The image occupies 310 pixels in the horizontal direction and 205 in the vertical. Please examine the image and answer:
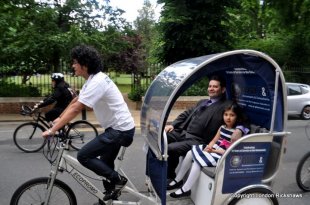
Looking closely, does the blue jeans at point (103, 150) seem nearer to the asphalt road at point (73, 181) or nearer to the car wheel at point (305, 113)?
the asphalt road at point (73, 181)

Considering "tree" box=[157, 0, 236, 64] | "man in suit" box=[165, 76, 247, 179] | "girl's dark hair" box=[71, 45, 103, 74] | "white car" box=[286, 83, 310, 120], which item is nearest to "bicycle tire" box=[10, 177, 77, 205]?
"girl's dark hair" box=[71, 45, 103, 74]

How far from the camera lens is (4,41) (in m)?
15.6

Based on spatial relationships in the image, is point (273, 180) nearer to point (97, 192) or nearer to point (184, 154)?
point (184, 154)

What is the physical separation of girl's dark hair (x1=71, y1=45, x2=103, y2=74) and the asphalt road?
1661mm

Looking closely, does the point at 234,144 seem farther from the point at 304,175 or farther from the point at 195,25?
the point at 195,25

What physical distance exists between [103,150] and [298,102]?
12522mm

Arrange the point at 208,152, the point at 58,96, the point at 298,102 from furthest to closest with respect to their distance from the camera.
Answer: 1. the point at 298,102
2. the point at 58,96
3. the point at 208,152

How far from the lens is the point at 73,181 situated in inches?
256

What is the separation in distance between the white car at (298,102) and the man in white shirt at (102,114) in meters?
12.0

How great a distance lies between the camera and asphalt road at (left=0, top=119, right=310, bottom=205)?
5734 mm

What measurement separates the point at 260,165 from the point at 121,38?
1411 centimetres

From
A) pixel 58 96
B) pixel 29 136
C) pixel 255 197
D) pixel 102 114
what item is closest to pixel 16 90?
pixel 29 136

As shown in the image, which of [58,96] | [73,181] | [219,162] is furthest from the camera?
[58,96]

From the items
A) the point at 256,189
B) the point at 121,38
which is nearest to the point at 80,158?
the point at 256,189
